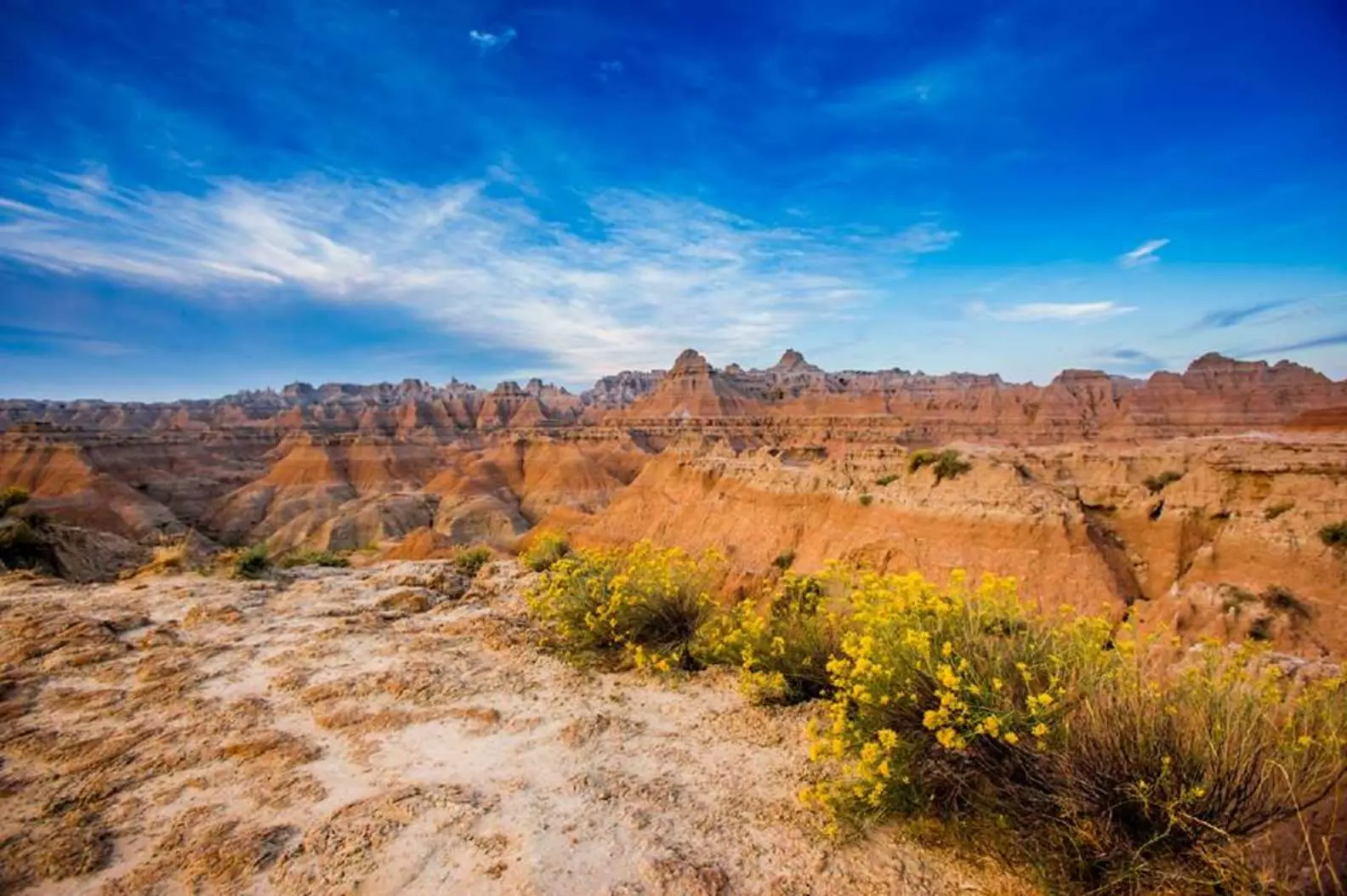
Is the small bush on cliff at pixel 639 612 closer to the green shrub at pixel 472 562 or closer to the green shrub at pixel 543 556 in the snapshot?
the green shrub at pixel 543 556

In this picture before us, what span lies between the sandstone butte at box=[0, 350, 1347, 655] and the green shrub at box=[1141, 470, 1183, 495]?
19 centimetres

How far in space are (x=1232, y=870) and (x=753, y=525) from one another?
1046 inches

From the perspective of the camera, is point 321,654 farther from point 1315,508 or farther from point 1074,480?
point 1074,480

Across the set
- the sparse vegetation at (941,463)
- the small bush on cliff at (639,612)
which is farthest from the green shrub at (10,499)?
the sparse vegetation at (941,463)

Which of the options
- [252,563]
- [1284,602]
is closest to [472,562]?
[252,563]

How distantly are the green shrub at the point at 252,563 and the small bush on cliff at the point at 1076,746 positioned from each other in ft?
38.1

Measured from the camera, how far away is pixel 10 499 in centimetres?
1421

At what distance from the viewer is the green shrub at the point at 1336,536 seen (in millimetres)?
16438

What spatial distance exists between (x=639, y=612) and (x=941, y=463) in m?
20.5

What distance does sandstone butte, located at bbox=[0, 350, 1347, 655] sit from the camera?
735 inches

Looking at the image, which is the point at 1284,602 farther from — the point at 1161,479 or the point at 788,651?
the point at 788,651

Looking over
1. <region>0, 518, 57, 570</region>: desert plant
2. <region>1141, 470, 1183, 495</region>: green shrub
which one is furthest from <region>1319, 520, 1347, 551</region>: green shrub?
<region>0, 518, 57, 570</region>: desert plant

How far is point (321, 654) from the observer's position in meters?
7.16

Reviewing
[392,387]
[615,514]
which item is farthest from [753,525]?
[392,387]
